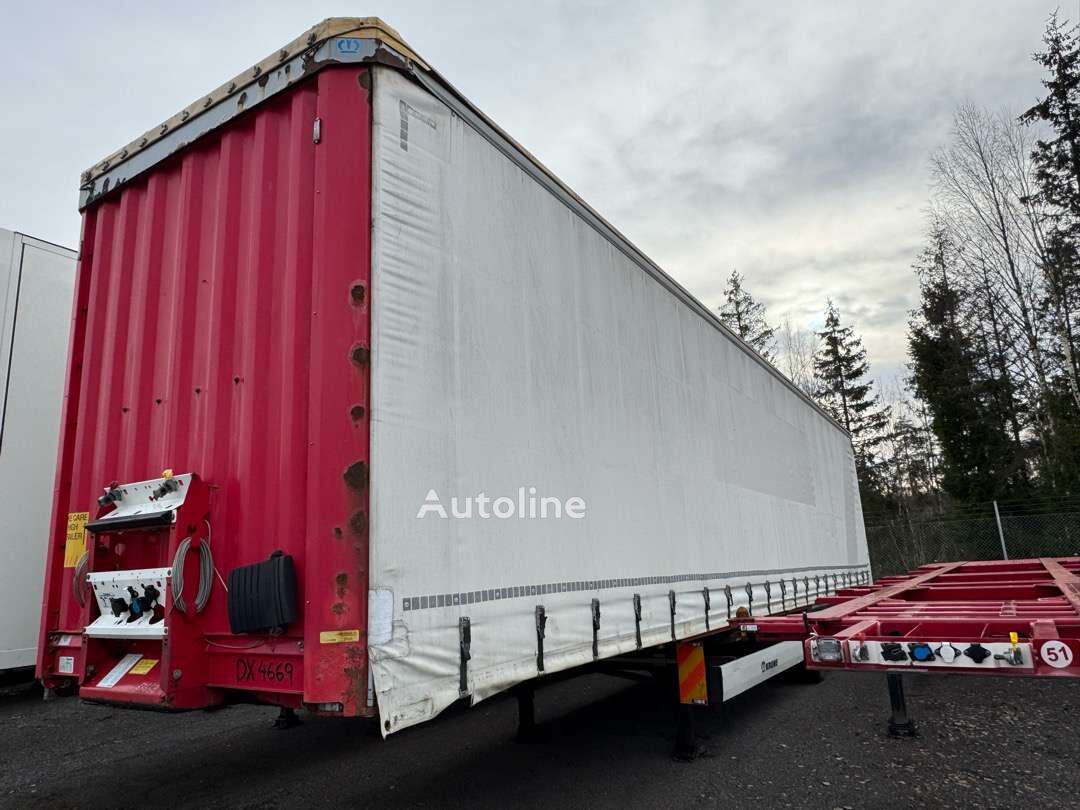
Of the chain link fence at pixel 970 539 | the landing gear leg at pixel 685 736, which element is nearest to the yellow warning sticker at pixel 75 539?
the landing gear leg at pixel 685 736

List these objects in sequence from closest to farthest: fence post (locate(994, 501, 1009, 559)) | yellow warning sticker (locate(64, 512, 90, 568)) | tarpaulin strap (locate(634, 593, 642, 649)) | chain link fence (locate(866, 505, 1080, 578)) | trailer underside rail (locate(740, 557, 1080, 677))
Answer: trailer underside rail (locate(740, 557, 1080, 677)) < yellow warning sticker (locate(64, 512, 90, 568)) < tarpaulin strap (locate(634, 593, 642, 649)) < fence post (locate(994, 501, 1009, 559)) < chain link fence (locate(866, 505, 1080, 578))

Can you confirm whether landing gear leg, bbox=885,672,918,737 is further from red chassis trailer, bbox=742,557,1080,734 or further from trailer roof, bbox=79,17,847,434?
trailer roof, bbox=79,17,847,434

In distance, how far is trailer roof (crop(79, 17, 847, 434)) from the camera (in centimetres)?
289

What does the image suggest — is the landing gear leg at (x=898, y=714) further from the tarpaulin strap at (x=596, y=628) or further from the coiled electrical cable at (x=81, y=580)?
the coiled electrical cable at (x=81, y=580)

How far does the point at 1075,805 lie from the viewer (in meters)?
4.01

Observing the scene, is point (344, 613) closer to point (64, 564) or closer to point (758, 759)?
point (64, 564)

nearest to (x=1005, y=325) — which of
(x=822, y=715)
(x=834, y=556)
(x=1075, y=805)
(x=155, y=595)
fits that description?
(x=834, y=556)

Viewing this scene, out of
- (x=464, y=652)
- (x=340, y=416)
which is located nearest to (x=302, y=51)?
(x=340, y=416)

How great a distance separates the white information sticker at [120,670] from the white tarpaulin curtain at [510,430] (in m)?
1.41

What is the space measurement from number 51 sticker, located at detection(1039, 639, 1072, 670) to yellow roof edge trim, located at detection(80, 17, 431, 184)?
356 centimetres

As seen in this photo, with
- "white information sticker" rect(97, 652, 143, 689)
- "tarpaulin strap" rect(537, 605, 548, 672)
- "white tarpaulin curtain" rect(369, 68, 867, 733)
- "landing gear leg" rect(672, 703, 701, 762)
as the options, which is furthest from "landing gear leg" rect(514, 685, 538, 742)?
"white information sticker" rect(97, 652, 143, 689)

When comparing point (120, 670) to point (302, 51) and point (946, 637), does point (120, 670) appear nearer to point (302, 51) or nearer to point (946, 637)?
point (302, 51)

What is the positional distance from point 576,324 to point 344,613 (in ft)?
7.33

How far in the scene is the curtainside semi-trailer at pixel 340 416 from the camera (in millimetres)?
2600
